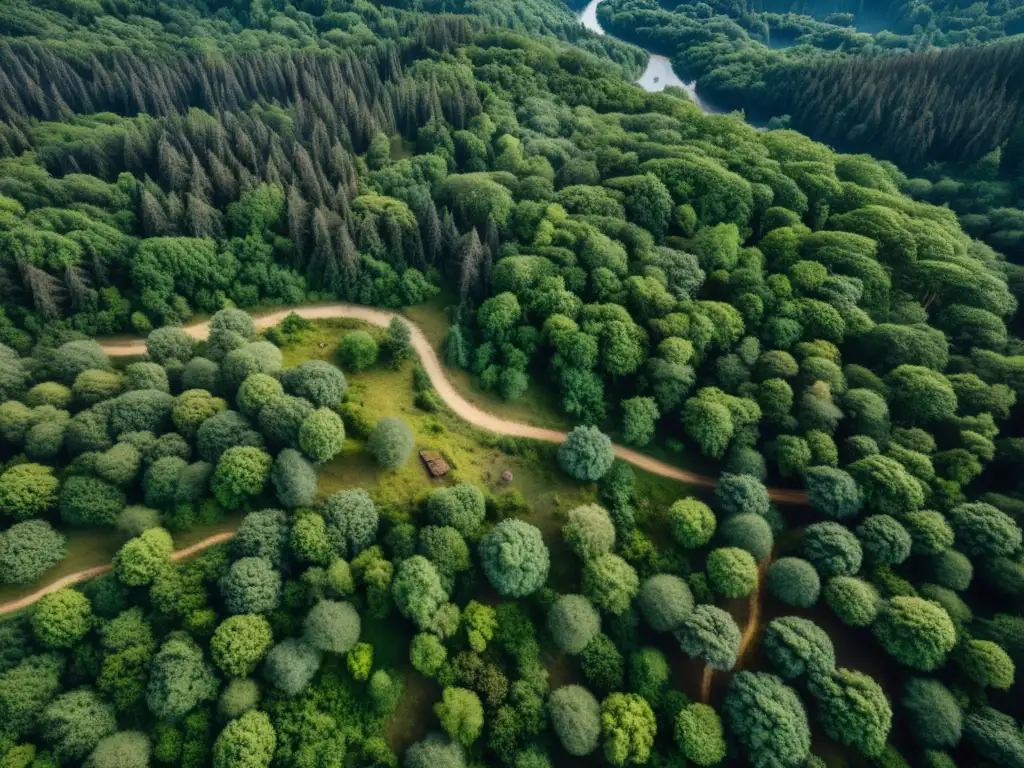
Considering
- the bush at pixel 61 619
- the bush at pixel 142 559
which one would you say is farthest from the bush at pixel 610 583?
the bush at pixel 61 619

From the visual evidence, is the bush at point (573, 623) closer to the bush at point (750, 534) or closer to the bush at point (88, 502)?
the bush at point (750, 534)

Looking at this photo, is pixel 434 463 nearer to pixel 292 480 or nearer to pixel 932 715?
pixel 292 480

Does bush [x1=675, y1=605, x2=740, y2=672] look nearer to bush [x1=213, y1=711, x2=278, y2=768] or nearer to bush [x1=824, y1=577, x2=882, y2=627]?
bush [x1=824, y1=577, x2=882, y2=627]

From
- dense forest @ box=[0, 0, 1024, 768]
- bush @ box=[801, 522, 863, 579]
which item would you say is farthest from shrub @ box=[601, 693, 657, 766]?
bush @ box=[801, 522, 863, 579]

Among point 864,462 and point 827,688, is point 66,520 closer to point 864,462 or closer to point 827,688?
point 827,688

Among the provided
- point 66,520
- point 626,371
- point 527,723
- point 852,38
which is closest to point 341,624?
point 527,723

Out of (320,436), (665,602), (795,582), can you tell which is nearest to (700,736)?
(665,602)
